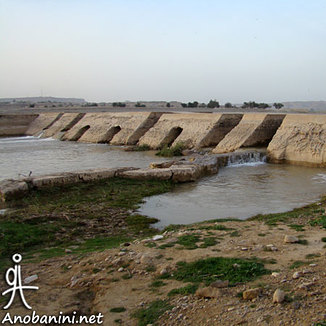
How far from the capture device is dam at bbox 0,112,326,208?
1046 cm

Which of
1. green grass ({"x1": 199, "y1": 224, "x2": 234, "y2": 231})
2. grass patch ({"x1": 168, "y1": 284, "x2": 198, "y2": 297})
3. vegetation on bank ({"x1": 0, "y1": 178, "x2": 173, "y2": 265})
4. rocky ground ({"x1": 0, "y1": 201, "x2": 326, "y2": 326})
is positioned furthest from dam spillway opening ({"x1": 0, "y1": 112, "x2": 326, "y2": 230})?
grass patch ({"x1": 168, "y1": 284, "x2": 198, "y2": 297})

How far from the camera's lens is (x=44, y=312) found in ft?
11.7

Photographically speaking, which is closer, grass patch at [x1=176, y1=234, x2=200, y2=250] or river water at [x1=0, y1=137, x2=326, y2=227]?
grass patch at [x1=176, y1=234, x2=200, y2=250]

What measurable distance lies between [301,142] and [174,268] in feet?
36.8

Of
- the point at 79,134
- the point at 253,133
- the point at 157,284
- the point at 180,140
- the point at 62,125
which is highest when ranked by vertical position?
the point at 62,125

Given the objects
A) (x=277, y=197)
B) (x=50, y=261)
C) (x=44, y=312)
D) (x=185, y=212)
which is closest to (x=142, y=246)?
(x=50, y=261)

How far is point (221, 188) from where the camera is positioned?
10070 millimetres

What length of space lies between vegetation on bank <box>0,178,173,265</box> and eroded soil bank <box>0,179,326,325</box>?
2 centimetres

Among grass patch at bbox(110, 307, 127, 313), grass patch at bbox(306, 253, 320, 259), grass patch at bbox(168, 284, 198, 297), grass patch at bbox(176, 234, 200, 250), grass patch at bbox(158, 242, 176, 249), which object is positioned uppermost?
grass patch at bbox(306, 253, 320, 259)

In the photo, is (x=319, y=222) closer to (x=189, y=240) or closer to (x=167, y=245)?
(x=189, y=240)

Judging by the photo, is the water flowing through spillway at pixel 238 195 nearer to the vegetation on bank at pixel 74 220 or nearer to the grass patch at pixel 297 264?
the vegetation on bank at pixel 74 220

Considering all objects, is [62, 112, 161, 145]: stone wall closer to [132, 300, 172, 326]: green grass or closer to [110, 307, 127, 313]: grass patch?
[110, 307, 127, 313]: grass patch

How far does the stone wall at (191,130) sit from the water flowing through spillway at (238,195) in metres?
5.30

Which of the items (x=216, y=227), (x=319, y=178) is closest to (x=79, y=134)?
(x=319, y=178)
